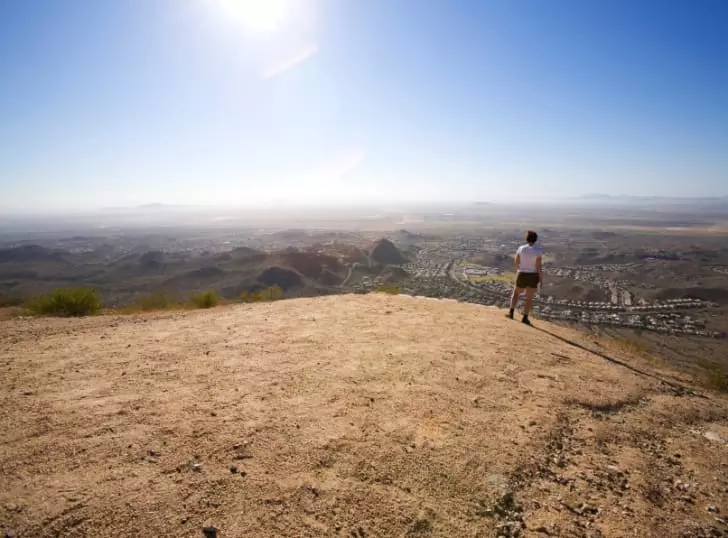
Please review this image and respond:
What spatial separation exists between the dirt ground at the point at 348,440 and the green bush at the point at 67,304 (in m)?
3.52

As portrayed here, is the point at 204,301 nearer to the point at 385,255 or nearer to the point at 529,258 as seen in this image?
the point at 529,258

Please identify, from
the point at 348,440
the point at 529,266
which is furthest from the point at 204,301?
the point at 529,266

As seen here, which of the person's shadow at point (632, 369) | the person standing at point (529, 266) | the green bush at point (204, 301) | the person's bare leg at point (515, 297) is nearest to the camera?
the person's shadow at point (632, 369)

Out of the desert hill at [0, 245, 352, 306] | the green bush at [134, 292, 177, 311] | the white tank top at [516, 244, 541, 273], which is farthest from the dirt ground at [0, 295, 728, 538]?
the desert hill at [0, 245, 352, 306]

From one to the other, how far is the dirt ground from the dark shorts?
1.87m

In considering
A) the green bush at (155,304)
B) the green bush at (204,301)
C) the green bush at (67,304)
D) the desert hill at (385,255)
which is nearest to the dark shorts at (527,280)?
the green bush at (204,301)

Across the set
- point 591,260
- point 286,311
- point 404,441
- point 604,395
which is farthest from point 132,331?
point 591,260

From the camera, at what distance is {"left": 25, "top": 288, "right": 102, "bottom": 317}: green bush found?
8.95 m

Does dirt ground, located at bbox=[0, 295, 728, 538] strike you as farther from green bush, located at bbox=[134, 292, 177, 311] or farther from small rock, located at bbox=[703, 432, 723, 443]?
green bush, located at bbox=[134, 292, 177, 311]

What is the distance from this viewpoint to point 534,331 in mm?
7109

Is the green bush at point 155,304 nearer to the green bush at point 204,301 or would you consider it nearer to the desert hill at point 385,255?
the green bush at point 204,301

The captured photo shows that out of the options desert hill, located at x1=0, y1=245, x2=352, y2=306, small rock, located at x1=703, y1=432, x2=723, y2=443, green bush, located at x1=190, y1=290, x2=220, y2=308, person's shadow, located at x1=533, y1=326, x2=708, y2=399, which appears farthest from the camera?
desert hill, located at x1=0, y1=245, x2=352, y2=306

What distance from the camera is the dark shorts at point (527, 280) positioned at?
7.31 m

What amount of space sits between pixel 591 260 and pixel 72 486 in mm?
76075
